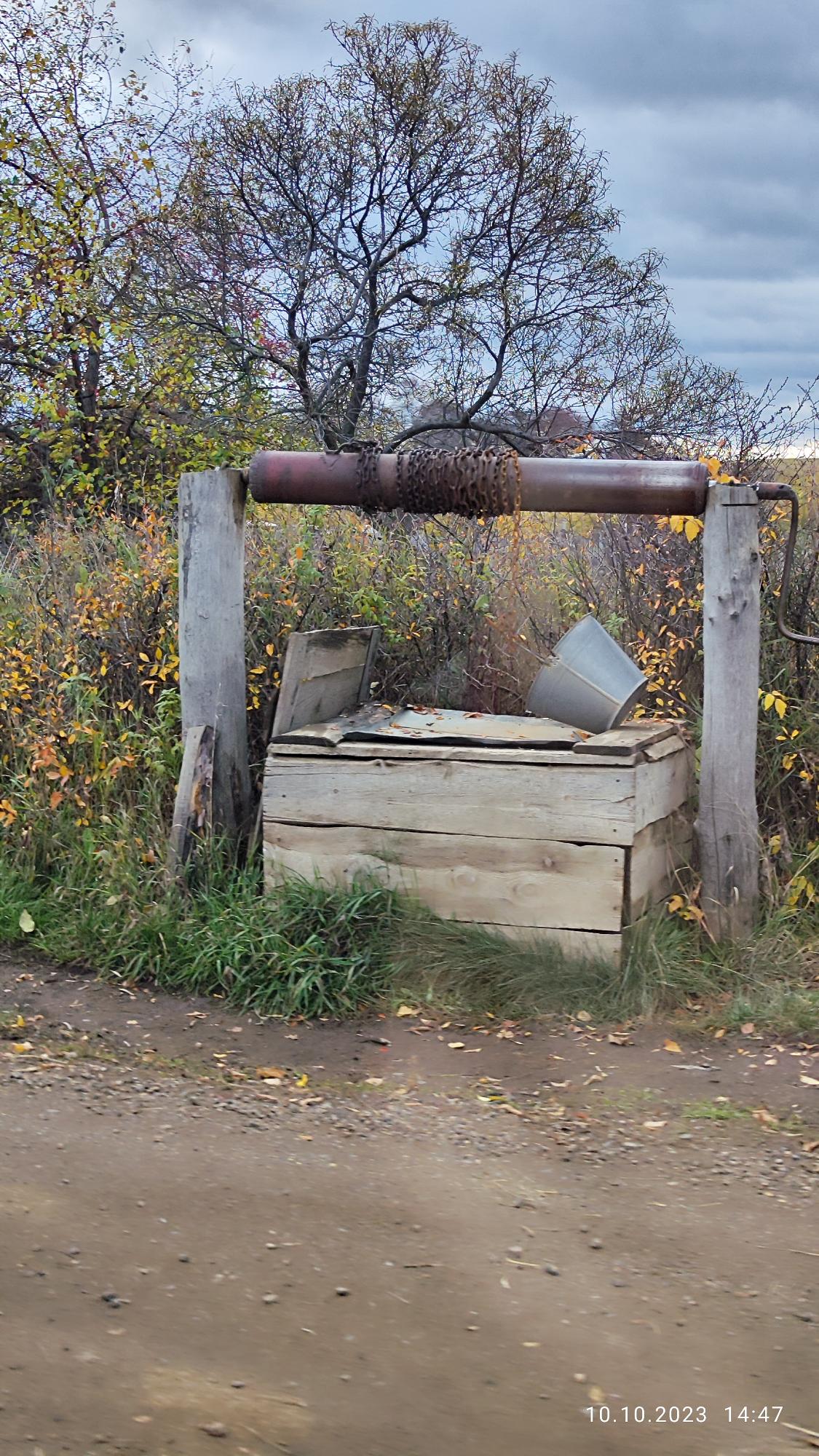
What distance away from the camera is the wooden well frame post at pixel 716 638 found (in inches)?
197

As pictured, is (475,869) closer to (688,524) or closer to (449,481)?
(449,481)

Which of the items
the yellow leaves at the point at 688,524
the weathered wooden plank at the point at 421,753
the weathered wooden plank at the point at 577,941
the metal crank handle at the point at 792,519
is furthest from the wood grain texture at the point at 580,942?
the yellow leaves at the point at 688,524

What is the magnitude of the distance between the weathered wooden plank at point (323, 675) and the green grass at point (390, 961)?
29.0 inches

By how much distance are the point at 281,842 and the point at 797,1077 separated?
2.22 meters

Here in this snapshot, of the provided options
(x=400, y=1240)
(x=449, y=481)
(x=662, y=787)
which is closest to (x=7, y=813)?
(x=449, y=481)

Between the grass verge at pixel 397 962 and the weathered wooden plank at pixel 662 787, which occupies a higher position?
the weathered wooden plank at pixel 662 787

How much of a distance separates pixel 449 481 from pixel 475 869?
5.25 ft

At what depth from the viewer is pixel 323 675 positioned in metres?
5.60

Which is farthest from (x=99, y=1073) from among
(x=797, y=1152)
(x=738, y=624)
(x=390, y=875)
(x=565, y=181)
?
(x=565, y=181)

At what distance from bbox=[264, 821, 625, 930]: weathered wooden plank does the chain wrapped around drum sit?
1367 mm

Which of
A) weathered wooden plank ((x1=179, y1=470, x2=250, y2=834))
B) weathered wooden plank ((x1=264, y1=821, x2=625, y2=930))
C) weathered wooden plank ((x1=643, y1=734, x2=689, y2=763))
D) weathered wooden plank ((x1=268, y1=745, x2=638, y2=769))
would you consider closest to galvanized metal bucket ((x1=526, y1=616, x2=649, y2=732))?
weathered wooden plank ((x1=643, y1=734, x2=689, y2=763))

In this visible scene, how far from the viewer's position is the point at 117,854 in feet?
18.3

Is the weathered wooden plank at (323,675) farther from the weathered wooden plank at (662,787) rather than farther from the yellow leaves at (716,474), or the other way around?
the yellow leaves at (716,474)

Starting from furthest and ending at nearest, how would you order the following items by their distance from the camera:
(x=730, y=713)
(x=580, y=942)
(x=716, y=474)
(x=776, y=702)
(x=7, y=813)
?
(x=7, y=813), (x=716, y=474), (x=776, y=702), (x=730, y=713), (x=580, y=942)
